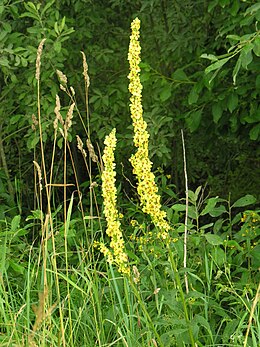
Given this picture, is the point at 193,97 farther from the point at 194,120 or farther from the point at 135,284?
the point at 135,284

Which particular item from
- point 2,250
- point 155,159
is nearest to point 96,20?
point 155,159

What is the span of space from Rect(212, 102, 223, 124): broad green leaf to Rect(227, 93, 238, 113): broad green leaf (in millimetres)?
107

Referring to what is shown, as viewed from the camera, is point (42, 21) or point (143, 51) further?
point (143, 51)

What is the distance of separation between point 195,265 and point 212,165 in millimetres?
2977

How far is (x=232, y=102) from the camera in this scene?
4.54 m

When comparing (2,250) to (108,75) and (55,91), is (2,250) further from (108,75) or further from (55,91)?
(108,75)

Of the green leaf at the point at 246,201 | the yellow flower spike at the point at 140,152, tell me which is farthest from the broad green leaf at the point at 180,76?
the yellow flower spike at the point at 140,152

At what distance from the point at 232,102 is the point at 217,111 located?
0.49 ft

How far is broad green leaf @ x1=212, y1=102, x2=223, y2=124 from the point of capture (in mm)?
4625

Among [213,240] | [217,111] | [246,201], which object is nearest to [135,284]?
[213,240]

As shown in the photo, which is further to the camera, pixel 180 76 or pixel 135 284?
pixel 180 76

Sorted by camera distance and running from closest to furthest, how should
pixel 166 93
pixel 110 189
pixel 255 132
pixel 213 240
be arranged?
pixel 110 189
pixel 213 240
pixel 255 132
pixel 166 93

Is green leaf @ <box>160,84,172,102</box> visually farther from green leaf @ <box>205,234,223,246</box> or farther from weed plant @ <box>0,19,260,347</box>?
green leaf @ <box>205,234,223,246</box>

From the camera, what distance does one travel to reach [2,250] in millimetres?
3859
